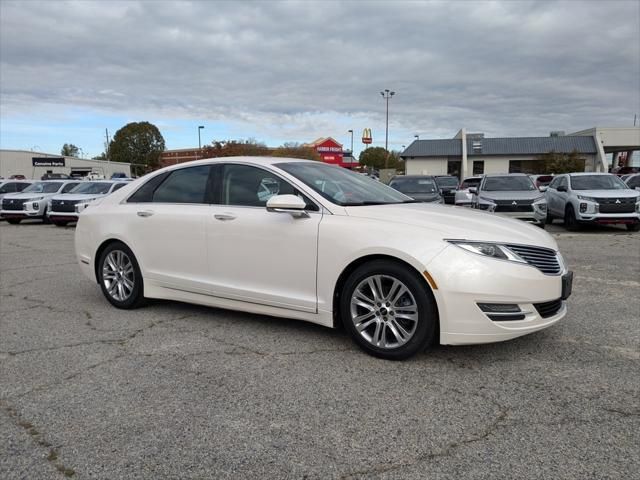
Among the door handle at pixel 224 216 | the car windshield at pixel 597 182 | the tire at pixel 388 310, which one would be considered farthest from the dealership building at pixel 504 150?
the tire at pixel 388 310

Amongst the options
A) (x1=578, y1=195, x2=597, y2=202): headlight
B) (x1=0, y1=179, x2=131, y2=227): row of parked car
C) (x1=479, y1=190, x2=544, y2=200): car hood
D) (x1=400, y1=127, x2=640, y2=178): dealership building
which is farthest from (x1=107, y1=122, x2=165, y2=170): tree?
(x1=578, y1=195, x2=597, y2=202): headlight

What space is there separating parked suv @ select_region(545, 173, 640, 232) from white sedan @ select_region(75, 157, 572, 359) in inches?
385

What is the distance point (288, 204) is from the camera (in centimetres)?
423

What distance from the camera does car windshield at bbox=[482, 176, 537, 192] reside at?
1430 cm

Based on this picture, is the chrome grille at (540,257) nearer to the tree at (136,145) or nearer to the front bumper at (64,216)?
the front bumper at (64,216)

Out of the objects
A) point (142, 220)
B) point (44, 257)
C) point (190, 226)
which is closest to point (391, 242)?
point (190, 226)

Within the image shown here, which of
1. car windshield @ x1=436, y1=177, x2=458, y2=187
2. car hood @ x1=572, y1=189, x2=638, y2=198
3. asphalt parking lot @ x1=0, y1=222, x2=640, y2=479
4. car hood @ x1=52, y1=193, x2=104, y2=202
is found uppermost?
car windshield @ x1=436, y1=177, x2=458, y2=187

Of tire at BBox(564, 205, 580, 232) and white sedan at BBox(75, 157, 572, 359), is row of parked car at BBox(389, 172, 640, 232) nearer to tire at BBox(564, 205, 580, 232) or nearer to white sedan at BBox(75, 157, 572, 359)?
tire at BBox(564, 205, 580, 232)

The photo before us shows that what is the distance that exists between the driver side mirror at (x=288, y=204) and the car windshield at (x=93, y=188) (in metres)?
16.1

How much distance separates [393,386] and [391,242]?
1025 mm

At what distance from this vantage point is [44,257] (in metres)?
10.0

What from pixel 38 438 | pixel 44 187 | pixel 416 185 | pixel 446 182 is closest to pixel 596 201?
pixel 416 185

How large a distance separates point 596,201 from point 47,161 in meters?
72.1

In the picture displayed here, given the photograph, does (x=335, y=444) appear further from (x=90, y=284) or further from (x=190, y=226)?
(x=90, y=284)
